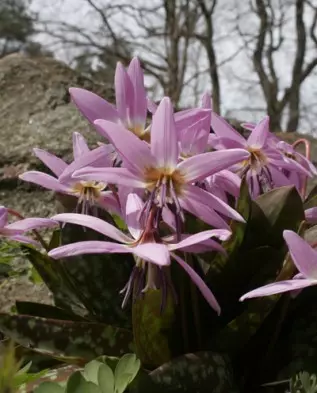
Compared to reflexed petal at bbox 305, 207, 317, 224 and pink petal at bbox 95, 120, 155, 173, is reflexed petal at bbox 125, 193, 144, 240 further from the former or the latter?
reflexed petal at bbox 305, 207, 317, 224

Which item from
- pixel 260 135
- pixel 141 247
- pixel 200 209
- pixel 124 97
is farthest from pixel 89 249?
pixel 260 135

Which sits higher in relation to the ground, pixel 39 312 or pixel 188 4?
pixel 188 4

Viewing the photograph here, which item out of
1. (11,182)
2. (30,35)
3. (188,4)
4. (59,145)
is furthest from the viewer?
(30,35)

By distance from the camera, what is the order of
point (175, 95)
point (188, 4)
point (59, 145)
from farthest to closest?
1. point (188, 4)
2. point (175, 95)
3. point (59, 145)

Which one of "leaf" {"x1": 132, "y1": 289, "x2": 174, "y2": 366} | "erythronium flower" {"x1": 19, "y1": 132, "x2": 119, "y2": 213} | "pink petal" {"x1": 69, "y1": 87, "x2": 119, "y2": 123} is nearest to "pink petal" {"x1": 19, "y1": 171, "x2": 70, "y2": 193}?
"erythronium flower" {"x1": 19, "y1": 132, "x2": 119, "y2": 213}

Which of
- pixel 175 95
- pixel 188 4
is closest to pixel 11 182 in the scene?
pixel 175 95

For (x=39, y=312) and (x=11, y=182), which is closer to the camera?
(x=39, y=312)

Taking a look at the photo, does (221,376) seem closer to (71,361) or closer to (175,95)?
(71,361)
